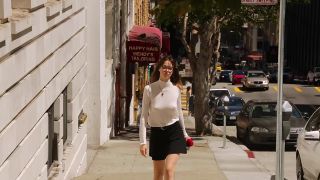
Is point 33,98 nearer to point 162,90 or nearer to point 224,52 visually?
point 162,90

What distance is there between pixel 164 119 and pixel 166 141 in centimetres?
28

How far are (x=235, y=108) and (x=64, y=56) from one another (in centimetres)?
2567

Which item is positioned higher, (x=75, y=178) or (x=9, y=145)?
(x=9, y=145)

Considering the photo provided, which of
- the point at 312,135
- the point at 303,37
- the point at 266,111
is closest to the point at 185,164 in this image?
the point at 312,135

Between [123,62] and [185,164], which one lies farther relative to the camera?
[123,62]

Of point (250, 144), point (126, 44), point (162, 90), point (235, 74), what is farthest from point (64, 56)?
point (235, 74)

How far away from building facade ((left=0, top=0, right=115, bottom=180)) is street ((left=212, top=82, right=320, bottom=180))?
5829 mm

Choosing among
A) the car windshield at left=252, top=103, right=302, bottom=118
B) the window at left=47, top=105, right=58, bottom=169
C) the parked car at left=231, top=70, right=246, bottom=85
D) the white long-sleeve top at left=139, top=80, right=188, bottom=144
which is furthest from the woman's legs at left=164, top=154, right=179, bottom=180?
the parked car at left=231, top=70, right=246, bottom=85

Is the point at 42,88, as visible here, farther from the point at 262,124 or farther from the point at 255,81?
the point at 255,81

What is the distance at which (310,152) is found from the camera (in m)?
11.2

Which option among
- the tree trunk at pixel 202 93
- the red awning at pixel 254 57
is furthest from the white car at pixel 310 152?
the red awning at pixel 254 57

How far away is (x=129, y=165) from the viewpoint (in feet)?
48.6

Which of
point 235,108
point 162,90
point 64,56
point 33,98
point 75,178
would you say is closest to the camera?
point 33,98

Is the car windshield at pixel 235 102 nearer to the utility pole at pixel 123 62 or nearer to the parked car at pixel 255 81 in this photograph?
the utility pole at pixel 123 62
